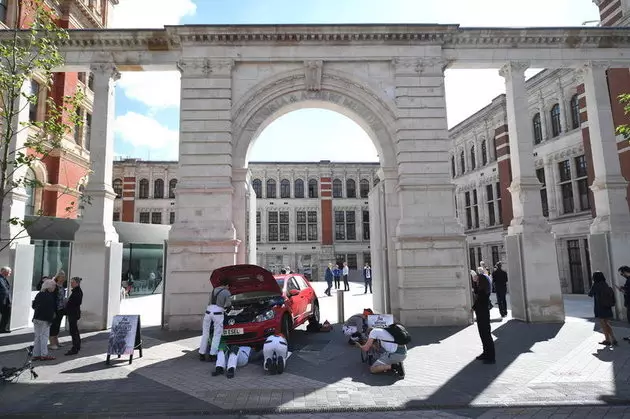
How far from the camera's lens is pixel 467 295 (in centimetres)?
1252

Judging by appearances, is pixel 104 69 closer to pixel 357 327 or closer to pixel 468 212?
pixel 357 327

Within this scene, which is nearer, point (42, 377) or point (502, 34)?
point (42, 377)

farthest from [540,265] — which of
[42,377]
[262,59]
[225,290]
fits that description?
[42,377]

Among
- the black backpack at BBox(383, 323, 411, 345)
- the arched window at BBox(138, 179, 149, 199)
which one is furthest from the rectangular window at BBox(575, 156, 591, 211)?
the arched window at BBox(138, 179, 149, 199)

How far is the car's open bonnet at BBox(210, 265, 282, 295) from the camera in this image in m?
9.73

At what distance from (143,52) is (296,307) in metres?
10.5

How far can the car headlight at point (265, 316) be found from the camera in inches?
348

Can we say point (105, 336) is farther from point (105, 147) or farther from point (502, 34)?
point (502, 34)

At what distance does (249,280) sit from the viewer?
9.93 m

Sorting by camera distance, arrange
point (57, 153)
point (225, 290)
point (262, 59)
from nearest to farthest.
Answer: point (225, 290), point (262, 59), point (57, 153)

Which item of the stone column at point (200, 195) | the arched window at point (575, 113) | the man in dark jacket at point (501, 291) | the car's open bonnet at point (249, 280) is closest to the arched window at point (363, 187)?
the arched window at point (575, 113)

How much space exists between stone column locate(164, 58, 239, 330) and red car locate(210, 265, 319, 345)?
105 inches

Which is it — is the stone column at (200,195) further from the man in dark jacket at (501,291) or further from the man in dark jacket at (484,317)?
the man in dark jacket at (501,291)

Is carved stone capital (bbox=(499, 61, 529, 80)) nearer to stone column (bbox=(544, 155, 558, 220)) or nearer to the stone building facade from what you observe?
stone column (bbox=(544, 155, 558, 220))
